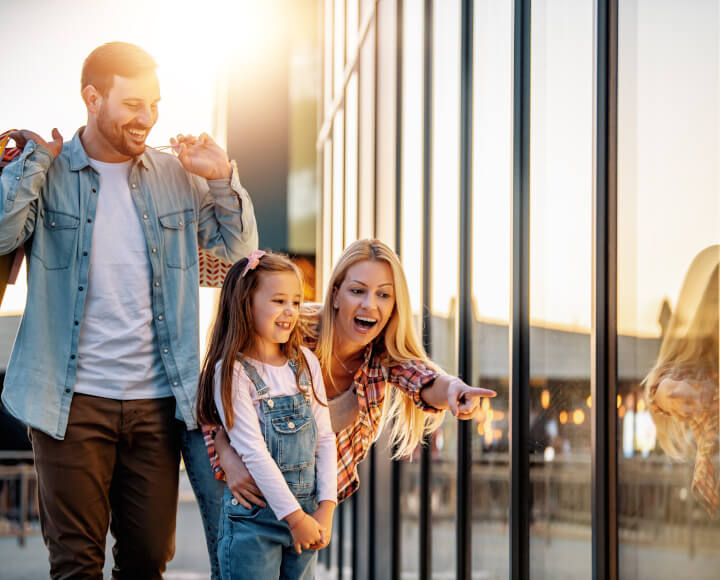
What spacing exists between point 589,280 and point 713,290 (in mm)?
579

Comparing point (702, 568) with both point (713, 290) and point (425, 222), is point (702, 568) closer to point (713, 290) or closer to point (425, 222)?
point (713, 290)

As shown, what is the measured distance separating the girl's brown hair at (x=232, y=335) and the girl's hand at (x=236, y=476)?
0.18 ft

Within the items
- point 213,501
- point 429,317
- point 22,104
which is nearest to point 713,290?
point 213,501

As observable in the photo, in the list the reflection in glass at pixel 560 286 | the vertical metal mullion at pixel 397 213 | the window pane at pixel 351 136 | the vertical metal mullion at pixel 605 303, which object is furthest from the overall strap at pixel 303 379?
the window pane at pixel 351 136

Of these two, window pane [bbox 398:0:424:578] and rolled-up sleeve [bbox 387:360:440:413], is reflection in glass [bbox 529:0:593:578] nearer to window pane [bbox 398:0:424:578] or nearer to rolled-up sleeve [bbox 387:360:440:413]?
rolled-up sleeve [bbox 387:360:440:413]

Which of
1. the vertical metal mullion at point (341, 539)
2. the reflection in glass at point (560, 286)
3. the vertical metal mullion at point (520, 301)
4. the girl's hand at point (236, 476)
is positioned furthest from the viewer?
the vertical metal mullion at point (341, 539)

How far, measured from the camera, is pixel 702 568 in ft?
4.90

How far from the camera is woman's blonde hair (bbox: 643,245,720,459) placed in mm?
1501

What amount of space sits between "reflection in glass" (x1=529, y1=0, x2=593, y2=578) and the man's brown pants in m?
0.96

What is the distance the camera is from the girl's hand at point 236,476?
2203 mm

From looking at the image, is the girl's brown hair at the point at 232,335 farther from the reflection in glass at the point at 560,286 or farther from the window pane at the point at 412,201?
the window pane at the point at 412,201

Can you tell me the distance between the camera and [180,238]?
7.91ft

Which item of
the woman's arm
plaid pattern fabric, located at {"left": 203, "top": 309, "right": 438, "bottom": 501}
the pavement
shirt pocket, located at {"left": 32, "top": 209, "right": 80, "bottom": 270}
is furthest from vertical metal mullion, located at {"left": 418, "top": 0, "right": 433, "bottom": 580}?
the pavement

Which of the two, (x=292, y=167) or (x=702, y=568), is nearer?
(x=702, y=568)
